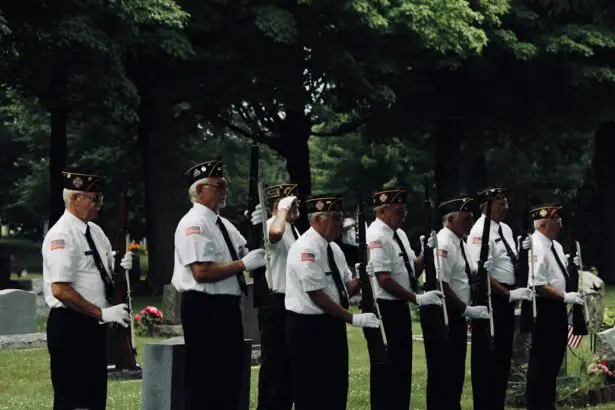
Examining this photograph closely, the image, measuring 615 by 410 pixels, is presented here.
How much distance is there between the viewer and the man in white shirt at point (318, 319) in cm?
1097

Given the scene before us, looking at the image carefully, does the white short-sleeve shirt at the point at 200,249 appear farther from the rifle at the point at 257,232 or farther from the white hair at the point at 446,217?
the white hair at the point at 446,217

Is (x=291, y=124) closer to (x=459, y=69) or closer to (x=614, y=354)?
(x=459, y=69)

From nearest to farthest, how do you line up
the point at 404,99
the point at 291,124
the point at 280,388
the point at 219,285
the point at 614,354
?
1. the point at 219,285
2. the point at 280,388
3. the point at 614,354
4. the point at 404,99
5. the point at 291,124

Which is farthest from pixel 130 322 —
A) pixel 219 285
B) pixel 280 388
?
pixel 280 388

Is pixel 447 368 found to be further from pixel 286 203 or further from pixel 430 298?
pixel 286 203

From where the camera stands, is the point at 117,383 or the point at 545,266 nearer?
the point at 545,266

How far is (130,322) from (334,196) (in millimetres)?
1743

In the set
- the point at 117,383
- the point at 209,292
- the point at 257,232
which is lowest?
the point at 117,383

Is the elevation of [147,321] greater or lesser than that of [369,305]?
lesser

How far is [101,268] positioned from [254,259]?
109 centimetres

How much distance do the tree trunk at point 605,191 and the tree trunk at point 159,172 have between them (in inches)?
555

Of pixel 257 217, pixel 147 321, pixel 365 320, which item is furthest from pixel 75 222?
pixel 147 321

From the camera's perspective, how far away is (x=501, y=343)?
14.4 meters

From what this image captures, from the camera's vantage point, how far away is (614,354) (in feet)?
52.5
